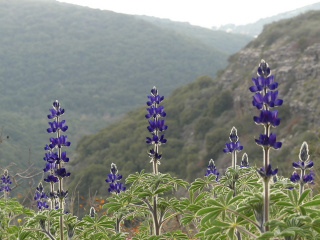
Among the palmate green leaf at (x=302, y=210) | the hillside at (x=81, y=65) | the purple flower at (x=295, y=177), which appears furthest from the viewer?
the hillside at (x=81, y=65)

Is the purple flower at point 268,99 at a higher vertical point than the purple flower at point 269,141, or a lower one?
higher

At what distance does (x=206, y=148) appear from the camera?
101ft

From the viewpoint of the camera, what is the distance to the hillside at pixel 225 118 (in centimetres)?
2748

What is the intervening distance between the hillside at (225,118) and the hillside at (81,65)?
22.3 meters

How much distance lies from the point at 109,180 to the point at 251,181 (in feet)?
5.73

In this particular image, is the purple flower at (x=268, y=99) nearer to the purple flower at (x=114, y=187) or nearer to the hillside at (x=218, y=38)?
the purple flower at (x=114, y=187)

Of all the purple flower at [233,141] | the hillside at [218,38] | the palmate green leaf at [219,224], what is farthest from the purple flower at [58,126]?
the hillside at [218,38]

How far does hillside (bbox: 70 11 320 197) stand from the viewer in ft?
90.2

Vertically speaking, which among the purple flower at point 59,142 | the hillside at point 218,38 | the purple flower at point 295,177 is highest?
the hillside at point 218,38

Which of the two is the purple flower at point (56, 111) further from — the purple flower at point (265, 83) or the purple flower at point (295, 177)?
the purple flower at point (295, 177)

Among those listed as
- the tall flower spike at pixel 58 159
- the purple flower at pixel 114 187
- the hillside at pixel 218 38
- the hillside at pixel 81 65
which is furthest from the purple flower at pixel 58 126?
the hillside at pixel 218 38

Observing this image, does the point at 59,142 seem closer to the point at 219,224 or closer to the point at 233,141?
the point at 233,141

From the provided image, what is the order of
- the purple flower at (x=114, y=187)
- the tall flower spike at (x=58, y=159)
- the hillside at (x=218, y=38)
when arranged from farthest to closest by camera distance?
the hillside at (x=218, y=38), the purple flower at (x=114, y=187), the tall flower spike at (x=58, y=159)

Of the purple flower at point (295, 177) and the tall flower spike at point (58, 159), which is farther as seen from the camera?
the tall flower spike at point (58, 159)
